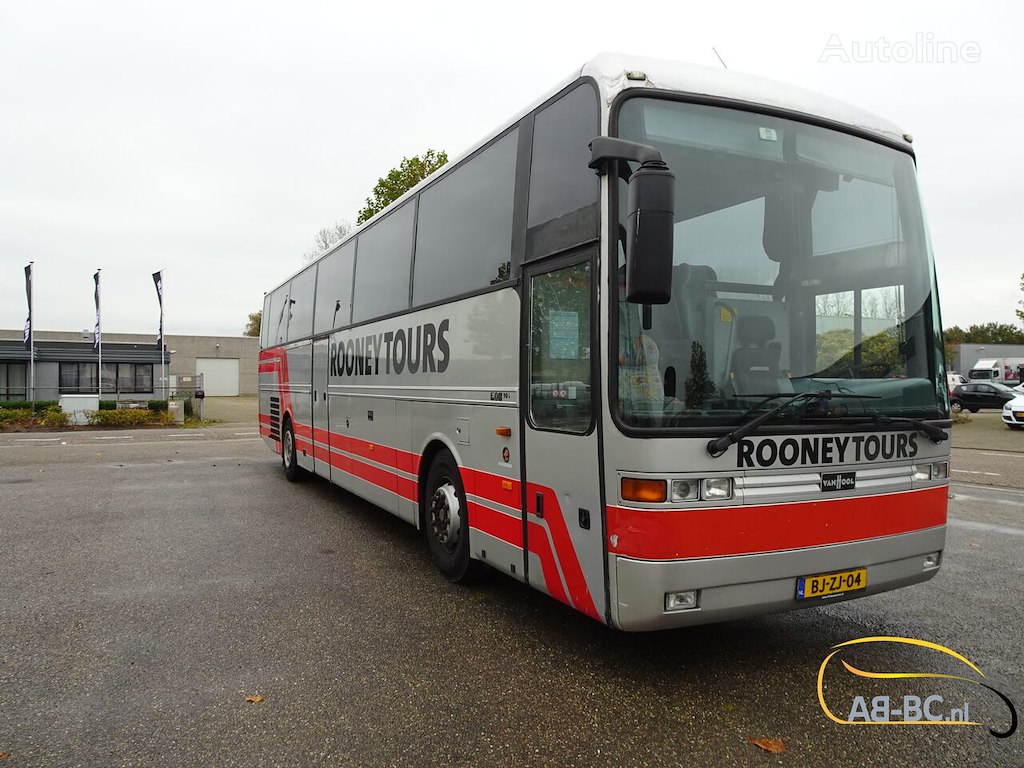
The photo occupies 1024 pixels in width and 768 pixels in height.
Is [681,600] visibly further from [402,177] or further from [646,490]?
[402,177]

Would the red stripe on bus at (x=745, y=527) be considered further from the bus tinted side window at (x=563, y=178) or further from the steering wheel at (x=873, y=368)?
the bus tinted side window at (x=563, y=178)

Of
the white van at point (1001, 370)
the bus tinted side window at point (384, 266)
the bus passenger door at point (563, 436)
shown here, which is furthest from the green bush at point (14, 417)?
the white van at point (1001, 370)

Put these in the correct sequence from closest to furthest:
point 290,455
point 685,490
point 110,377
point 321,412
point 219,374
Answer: point 685,490, point 321,412, point 290,455, point 110,377, point 219,374

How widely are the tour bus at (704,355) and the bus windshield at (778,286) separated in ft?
0.04

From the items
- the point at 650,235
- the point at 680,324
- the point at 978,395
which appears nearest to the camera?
the point at 650,235

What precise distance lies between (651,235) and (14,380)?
40748 mm

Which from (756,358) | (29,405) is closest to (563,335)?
(756,358)

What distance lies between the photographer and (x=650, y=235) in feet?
10.9

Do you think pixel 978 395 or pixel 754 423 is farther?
pixel 978 395

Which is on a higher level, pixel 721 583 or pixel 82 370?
pixel 82 370

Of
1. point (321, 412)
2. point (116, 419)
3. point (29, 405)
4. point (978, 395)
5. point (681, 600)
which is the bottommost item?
point (116, 419)

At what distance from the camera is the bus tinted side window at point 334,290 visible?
8727 millimetres

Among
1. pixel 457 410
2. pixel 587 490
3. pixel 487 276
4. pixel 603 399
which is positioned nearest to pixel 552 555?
pixel 587 490

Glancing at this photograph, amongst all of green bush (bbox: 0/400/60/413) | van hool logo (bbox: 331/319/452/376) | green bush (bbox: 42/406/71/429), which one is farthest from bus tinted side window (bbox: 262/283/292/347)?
green bush (bbox: 0/400/60/413)
